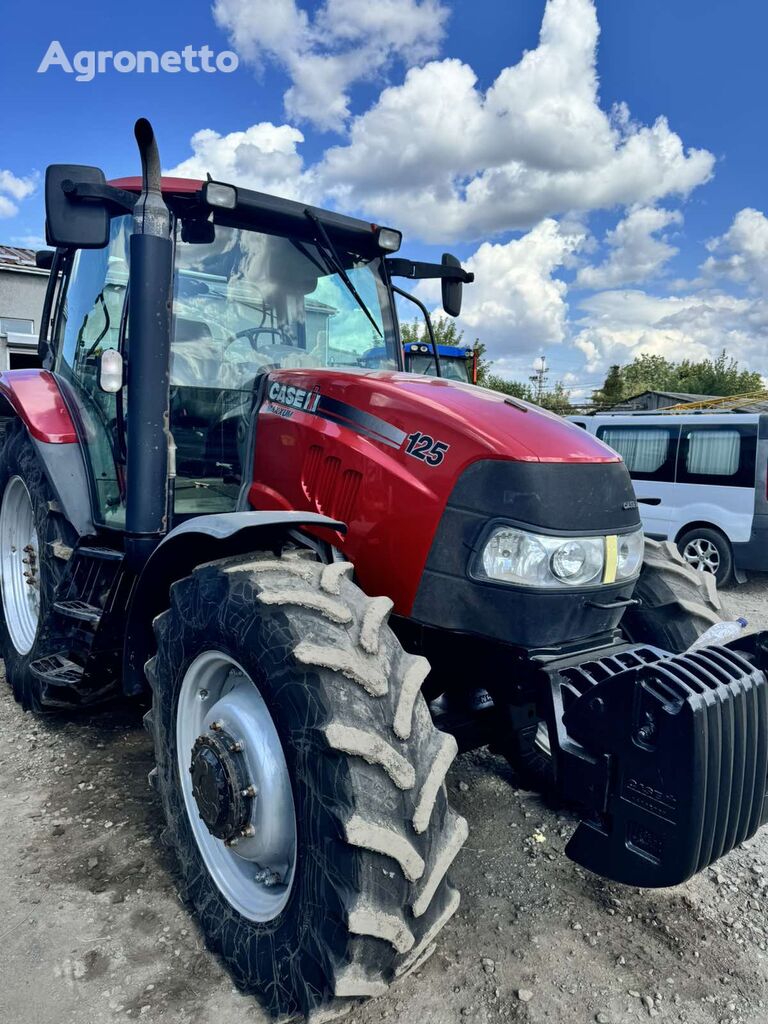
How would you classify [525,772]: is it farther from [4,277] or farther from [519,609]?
[4,277]

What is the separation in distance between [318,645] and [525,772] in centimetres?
122

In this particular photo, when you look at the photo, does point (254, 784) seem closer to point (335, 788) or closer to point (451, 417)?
point (335, 788)

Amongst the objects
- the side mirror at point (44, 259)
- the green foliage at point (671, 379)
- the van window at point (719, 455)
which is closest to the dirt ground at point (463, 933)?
the side mirror at point (44, 259)

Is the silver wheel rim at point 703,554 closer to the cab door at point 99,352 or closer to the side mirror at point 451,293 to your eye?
the side mirror at point 451,293

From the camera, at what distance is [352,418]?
2432 mm

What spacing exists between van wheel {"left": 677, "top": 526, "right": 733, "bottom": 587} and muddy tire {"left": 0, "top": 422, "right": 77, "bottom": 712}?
6.76m

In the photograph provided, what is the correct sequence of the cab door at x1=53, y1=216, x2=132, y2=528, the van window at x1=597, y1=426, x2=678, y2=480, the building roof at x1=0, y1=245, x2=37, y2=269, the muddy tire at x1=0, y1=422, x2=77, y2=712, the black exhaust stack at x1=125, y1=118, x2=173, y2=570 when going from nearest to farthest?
the black exhaust stack at x1=125, y1=118, x2=173, y2=570 < the cab door at x1=53, y1=216, x2=132, y2=528 < the muddy tire at x1=0, y1=422, x2=77, y2=712 < the van window at x1=597, y1=426, x2=678, y2=480 < the building roof at x1=0, y1=245, x2=37, y2=269

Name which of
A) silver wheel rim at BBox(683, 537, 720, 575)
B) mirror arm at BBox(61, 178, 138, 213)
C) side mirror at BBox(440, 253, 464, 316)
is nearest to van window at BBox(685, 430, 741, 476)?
silver wheel rim at BBox(683, 537, 720, 575)

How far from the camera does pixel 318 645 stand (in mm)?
1802

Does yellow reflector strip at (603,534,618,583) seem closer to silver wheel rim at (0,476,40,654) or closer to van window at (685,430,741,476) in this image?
silver wheel rim at (0,476,40,654)

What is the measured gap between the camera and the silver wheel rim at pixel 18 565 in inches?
155

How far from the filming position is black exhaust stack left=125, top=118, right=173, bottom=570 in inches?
99.9

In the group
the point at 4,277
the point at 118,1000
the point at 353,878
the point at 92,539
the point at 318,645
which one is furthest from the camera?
the point at 4,277

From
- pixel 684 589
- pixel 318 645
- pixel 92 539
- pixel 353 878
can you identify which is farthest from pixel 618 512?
pixel 92 539
